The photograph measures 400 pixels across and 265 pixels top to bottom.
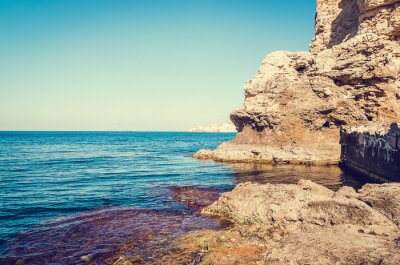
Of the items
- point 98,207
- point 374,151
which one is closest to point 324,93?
point 374,151

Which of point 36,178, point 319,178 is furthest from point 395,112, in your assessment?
point 36,178

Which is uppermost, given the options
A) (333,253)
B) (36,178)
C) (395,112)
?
(395,112)

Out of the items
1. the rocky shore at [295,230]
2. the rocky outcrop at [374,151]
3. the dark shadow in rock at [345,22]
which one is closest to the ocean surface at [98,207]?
the rocky shore at [295,230]

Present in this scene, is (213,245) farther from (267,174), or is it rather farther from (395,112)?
(395,112)

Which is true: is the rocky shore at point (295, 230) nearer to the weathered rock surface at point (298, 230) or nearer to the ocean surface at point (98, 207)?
the weathered rock surface at point (298, 230)

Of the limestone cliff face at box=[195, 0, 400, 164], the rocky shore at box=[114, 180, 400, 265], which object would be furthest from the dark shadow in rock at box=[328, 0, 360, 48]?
the rocky shore at box=[114, 180, 400, 265]

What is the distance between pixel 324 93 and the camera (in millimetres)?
35938

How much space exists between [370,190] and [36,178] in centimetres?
2665

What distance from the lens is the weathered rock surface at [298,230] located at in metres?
6.95

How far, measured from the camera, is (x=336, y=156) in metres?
33.8

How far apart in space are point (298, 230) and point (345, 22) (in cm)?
4326

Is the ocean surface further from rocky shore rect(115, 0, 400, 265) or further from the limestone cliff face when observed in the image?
the limestone cliff face

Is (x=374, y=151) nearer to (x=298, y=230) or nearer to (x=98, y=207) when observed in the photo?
(x=298, y=230)

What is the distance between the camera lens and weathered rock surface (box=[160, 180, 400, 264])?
6.95 m
